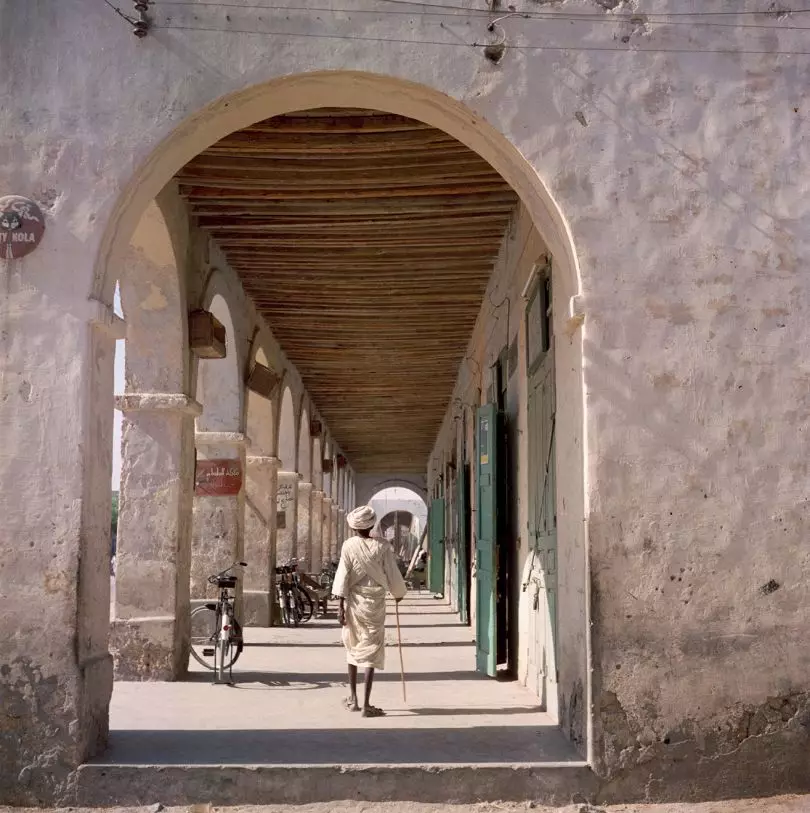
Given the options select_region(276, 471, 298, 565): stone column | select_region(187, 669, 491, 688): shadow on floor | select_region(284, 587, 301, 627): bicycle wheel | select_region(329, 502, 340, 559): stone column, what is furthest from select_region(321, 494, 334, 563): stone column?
select_region(187, 669, 491, 688): shadow on floor

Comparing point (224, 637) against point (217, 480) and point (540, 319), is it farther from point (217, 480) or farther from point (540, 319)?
point (540, 319)

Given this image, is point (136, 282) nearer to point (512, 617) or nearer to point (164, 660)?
point (164, 660)

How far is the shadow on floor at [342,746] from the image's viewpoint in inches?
200

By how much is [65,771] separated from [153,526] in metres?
3.53

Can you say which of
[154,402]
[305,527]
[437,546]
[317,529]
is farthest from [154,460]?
[437,546]

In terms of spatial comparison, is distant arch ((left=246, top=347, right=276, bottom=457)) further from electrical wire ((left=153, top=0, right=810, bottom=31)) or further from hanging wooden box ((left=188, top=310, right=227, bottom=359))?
electrical wire ((left=153, top=0, right=810, bottom=31))

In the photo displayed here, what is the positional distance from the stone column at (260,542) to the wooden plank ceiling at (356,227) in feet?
6.08

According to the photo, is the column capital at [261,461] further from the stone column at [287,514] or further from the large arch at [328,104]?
the large arch at [328,104]

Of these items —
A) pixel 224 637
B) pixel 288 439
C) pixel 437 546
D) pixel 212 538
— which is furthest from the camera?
pixel 437 546

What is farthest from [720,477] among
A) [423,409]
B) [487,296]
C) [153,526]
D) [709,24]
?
[423,409]

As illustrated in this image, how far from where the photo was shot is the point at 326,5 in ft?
17.7

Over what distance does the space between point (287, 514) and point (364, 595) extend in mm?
8733

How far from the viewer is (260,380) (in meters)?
11.5

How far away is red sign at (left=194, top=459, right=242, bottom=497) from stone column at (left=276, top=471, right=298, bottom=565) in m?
4.90
